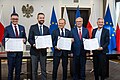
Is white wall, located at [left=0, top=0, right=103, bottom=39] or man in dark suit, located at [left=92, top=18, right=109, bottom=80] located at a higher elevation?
white wall, located at [left=0, top=0, right=103, bottom=39]

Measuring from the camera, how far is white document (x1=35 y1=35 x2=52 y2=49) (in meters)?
5.15

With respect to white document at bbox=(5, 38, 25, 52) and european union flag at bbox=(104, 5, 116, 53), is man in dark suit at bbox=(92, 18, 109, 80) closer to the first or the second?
white document at bbox=(5, 38, 25, 52)

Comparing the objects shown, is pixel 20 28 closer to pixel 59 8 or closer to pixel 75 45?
pixel 75 45

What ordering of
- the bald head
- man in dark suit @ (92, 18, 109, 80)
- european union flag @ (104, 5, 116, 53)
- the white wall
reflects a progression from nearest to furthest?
1. the bald head
2. man in dark suit @ (92, 18, 109, 80)
3. european union flag @ (104, 5, 116, 53)
4. the white wall

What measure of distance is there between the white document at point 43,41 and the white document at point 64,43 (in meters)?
0.22

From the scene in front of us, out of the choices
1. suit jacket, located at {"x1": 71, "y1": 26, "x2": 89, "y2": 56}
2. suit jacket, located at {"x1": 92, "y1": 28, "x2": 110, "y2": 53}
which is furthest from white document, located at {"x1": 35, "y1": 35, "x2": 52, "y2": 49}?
suit jacket, located at {"x1": 92, "y1": 28, "x2": 110, "y2": 53}

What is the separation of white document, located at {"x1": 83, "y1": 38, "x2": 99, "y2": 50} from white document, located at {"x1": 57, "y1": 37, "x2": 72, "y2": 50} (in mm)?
325

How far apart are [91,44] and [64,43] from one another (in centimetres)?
56

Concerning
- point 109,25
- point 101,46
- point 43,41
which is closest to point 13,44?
point 43,41

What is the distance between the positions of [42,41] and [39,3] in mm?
6428

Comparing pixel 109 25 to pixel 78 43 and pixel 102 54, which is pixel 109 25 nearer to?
pixel 102 54

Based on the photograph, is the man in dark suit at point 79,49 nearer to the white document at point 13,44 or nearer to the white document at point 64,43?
the white document at point 64,43

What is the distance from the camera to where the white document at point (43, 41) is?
5152mm

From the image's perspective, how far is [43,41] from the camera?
5.18m
